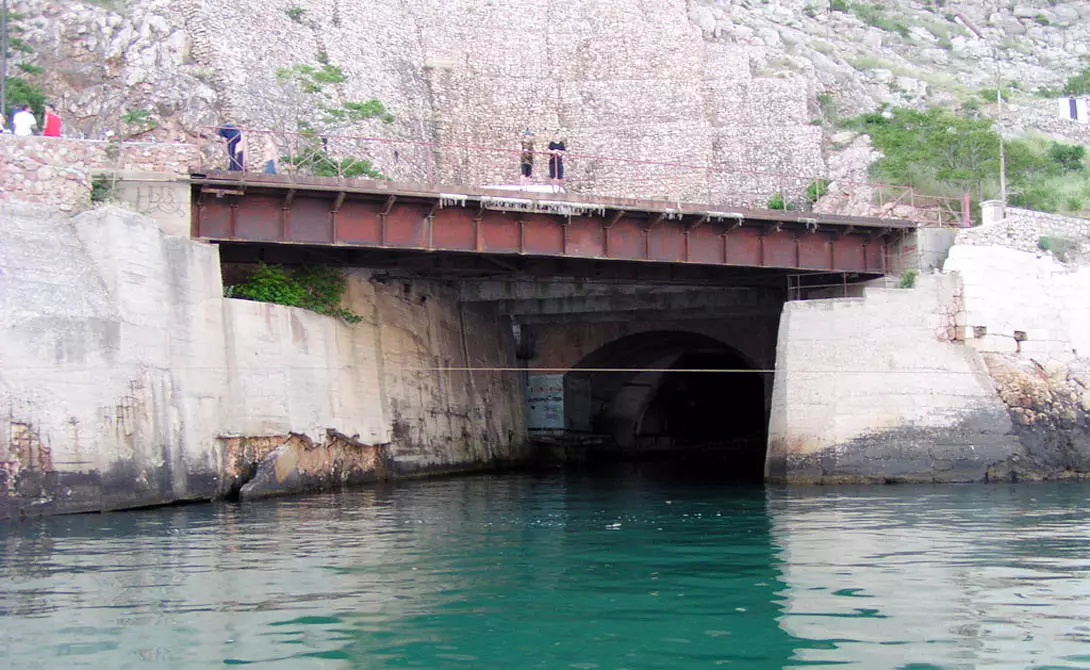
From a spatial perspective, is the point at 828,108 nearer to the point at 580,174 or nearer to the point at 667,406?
the point at 580,174

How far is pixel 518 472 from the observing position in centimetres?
3738

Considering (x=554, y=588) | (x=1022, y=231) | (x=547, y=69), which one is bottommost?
(x=554, y=588)

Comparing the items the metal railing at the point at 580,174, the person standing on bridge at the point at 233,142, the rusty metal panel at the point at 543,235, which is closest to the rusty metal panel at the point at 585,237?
the rusty metal panel at the point at 543,235

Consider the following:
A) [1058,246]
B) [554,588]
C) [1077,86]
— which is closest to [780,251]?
[1058,246]

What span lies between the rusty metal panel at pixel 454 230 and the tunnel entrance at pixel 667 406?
13521 mm

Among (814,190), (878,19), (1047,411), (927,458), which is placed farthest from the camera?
(878,19)

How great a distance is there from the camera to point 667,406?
5347cm

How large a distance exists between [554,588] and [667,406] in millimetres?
41206

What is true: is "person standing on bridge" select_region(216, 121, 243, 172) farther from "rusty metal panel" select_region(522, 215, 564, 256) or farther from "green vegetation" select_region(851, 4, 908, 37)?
"green vegetation" select_region(851, 4, 908, 37)

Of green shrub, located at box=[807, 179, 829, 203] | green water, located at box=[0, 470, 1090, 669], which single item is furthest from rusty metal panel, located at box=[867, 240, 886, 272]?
green water, located at box=[0, 470, 1090, 669]

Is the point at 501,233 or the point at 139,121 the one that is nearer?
the point at 501,233

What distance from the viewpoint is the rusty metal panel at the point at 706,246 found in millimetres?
30172

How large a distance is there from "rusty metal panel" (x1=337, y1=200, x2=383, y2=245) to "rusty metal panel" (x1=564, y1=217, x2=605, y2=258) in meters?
4.82

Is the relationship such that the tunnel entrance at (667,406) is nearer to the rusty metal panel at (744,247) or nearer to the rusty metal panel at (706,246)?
the rusty metal panel at (744,247)
